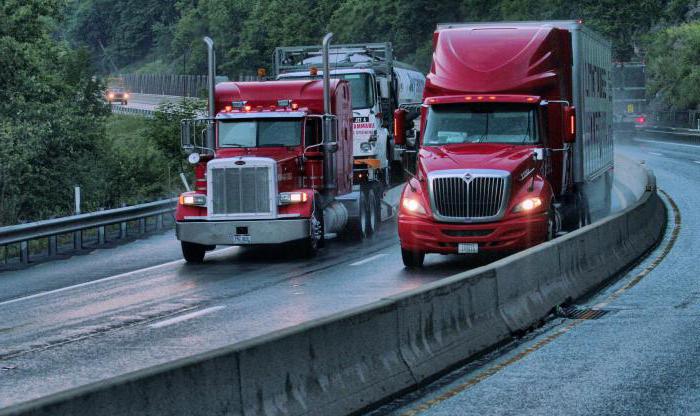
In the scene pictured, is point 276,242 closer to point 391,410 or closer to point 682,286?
point 682,286

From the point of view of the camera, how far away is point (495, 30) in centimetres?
2259

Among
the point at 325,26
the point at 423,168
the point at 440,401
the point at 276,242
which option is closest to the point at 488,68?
the point at 423,168

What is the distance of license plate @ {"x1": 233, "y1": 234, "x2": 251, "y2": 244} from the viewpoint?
21984mm

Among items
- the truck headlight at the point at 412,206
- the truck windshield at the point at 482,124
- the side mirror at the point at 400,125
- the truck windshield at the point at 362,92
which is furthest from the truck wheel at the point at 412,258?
the truck windshield at the point at 362,92

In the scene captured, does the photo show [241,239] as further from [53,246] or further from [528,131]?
[528,131]

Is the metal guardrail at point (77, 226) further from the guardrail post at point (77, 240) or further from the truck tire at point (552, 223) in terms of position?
the truck tire at point (552, 223)

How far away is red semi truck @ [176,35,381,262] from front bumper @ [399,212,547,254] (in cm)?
281

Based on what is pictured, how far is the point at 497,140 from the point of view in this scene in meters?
21.0

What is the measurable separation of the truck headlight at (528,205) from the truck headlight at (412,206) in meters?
1.44

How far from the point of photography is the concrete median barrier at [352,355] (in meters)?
6.98

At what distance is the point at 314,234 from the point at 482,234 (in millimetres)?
3741

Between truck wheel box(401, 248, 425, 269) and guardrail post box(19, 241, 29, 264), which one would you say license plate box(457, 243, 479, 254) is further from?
guardrail post box(19, 241, 29, 264)

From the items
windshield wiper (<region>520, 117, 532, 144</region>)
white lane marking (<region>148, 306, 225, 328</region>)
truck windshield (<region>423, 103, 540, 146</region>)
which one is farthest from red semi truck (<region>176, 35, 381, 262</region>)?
white lane marking (<region>148, 306, 225, 328</region>)

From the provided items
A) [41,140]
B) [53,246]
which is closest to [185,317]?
[53,246]
